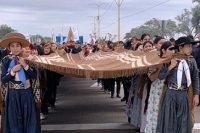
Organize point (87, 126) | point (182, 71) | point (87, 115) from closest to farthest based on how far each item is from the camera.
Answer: point (182, 71), point (87, 126), point (87, 115)

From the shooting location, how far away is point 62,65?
792 centimetres

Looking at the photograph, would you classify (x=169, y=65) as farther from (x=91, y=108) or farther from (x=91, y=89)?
(x=91, y=89)

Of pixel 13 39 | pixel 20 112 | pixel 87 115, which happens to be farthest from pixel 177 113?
pixel 87 115

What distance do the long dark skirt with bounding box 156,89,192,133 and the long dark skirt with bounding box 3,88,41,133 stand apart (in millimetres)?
1963

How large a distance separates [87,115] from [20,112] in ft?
13.9

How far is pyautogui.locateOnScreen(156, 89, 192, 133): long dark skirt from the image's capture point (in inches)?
271

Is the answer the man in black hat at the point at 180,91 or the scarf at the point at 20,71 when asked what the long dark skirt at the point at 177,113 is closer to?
the man in black hat at the point at 180,91

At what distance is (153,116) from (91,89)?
10459 millimetres

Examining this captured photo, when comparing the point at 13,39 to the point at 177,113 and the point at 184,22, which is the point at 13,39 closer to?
the point at 177,113

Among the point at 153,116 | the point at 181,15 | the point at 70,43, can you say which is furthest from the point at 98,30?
the point at 153,116

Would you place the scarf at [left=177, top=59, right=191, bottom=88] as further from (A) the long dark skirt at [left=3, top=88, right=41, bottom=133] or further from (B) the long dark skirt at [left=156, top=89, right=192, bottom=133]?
(A) the long dark skirt at [left=3, top=88, right=41, bottom=133]

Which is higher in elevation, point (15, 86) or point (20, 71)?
point (20, 71)

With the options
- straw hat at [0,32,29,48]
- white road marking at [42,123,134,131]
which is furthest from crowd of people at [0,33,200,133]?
white road marking at [42,123,134,131]

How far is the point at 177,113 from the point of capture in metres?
6.95
